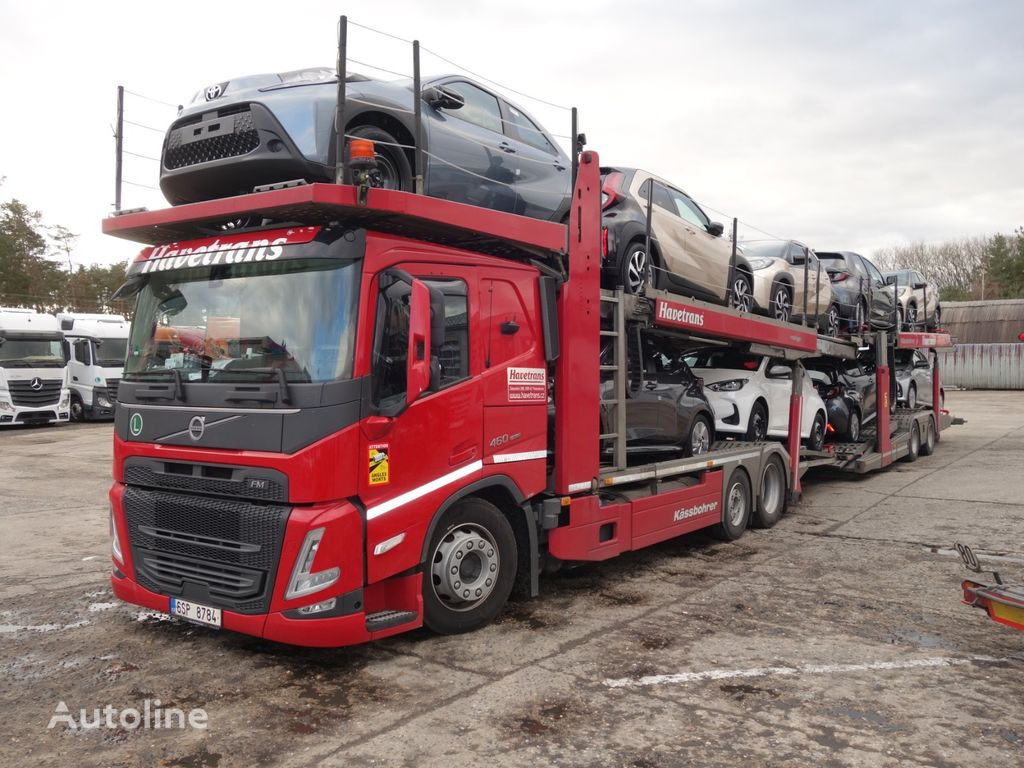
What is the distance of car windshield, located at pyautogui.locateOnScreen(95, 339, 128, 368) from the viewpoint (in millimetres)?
23120

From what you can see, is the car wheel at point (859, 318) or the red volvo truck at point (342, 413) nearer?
the red volvo truck at point (342, 413)

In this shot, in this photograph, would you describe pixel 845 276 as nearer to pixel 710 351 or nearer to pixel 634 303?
pixel 710 351

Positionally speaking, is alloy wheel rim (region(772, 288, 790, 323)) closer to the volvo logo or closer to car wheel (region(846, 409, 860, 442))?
car wheel (region(846, 409, 860, 442))

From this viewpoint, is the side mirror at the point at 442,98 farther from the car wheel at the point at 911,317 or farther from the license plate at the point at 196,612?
the car wheel at the point at 911,317

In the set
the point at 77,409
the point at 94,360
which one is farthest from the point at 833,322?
the point at 77,409

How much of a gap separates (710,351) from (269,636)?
6312mm

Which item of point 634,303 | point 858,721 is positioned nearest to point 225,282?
point 634,303

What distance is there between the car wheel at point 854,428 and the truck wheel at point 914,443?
221 centimetres

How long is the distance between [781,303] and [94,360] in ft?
64.9

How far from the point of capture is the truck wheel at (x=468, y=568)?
4.94 metres

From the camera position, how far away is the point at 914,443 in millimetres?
14875

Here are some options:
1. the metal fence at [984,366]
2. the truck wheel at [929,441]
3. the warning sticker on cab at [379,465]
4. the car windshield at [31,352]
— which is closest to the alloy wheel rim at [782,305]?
the warning sticker on cab at [379,465]

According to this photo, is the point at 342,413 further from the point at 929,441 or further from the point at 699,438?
the point at 929,441

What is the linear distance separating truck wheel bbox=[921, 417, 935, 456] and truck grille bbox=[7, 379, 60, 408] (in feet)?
67.9
